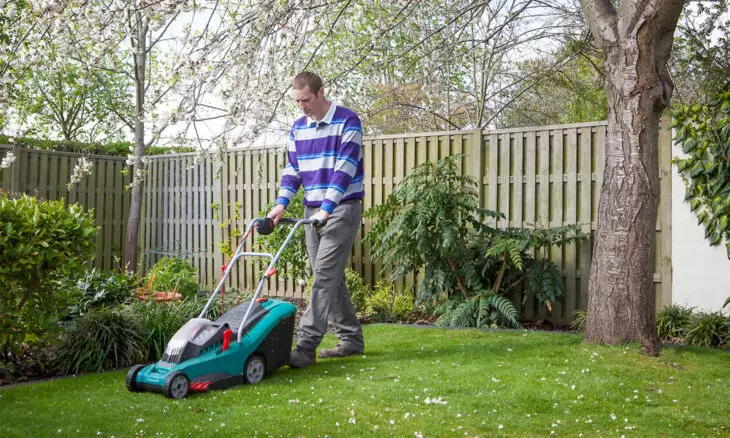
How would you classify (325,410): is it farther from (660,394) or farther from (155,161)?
(155,161)

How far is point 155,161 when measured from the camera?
1102cm

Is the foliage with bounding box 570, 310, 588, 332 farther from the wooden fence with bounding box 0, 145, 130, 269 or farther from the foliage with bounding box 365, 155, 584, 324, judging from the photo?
the wooden fence with bounding box 0, 145, 130, 269

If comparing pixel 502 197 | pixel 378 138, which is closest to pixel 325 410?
pixel 502 197

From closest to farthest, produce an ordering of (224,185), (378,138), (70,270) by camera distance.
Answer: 1. (70,270)
2. (378,138)
3. (224,185)

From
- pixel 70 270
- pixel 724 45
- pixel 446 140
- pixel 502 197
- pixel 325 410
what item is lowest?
pixel 325 410

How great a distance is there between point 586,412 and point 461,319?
2.81 meters

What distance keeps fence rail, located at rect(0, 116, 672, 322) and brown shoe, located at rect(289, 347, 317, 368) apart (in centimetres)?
216

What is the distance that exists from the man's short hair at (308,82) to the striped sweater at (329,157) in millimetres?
221

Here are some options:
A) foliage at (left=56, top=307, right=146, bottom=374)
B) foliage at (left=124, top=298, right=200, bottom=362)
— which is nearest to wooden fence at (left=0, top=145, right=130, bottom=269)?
foliage at (left=124, top=298, right=200, bottom=362)

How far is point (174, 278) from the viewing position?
324 inches

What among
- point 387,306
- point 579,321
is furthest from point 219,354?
point 579,321

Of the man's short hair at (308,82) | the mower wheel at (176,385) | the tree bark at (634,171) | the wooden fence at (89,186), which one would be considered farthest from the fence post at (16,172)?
the tree bark at (634,171)

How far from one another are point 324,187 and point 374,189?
131 inches

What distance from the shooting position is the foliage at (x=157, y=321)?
17.2ft
